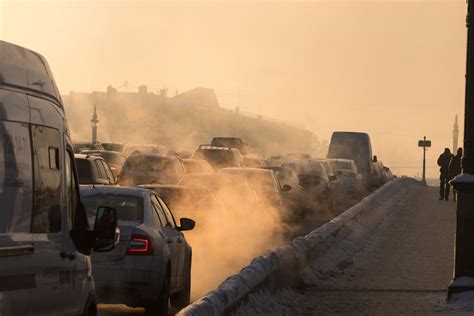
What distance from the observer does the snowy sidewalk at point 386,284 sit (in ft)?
52.6

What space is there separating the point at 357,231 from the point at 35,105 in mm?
21468

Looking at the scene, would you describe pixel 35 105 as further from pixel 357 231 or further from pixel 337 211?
pixel 337 211

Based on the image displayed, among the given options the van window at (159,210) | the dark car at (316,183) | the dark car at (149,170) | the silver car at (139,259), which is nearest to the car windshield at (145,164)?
the dark car at (149,170)

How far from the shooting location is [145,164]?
3559 cm

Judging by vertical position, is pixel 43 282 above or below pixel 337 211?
above

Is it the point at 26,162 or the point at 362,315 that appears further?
the point at 362,315

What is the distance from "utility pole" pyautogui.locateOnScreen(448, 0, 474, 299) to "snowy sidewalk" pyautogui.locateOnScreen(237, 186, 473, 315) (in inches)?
15.1

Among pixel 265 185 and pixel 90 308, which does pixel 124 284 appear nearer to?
pixel 90 308

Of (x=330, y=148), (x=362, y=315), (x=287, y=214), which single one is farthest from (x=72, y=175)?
(x=330, y=148)

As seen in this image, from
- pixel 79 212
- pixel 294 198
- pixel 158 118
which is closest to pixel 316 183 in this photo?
pixel 294 198

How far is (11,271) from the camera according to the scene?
700cm

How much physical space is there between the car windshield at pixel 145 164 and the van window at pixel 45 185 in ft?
89.8

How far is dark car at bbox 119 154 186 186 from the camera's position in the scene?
35000mm

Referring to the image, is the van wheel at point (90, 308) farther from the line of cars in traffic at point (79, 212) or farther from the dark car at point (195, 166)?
the dark car at point (195, 166)
